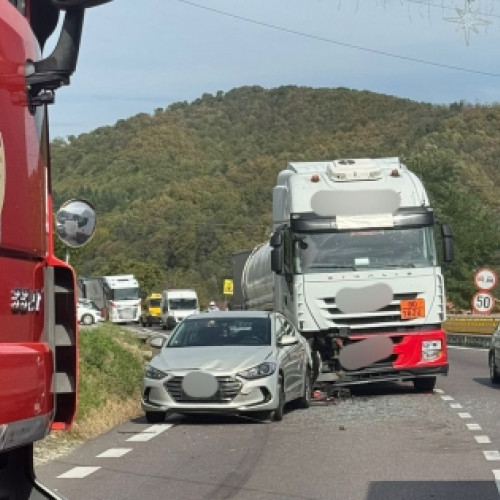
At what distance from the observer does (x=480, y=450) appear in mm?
12305

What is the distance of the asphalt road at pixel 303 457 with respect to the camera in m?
9.96

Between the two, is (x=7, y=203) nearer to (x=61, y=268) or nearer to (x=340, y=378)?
(x=61, y=268)

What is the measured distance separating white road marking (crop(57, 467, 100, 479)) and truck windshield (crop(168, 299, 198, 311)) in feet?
200

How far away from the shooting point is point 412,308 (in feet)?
63.4

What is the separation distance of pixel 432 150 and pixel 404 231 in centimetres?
7086

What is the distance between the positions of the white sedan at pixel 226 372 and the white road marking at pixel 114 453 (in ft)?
7.32

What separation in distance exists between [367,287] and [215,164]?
9746cm

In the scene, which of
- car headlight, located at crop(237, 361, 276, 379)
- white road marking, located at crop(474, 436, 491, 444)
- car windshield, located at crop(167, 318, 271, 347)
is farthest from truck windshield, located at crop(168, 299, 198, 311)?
white road marking, located at crop(474, 436, 491, 444)

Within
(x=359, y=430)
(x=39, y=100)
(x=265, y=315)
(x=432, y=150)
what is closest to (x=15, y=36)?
(x=39, y=100)

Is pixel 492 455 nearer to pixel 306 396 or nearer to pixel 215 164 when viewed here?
pixel 306 396

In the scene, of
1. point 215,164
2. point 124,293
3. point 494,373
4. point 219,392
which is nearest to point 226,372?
point 219,392

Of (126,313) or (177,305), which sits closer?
(177,305)

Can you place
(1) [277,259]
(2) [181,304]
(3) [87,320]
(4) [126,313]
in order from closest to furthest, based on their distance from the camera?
(1) [277,259]
(3) [87,320]
(2) [181,304]
(4) [126,313]

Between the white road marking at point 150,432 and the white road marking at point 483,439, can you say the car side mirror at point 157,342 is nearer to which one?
the white road marking at point 150,432
